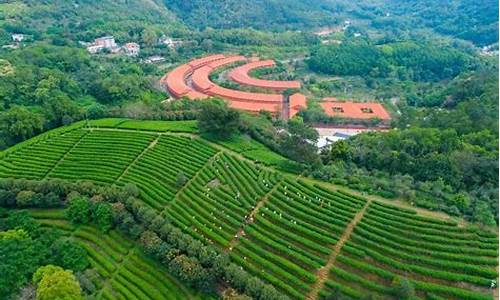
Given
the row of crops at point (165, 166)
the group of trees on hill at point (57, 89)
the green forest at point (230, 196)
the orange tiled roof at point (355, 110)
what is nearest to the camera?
the green forest at point (230, 196)

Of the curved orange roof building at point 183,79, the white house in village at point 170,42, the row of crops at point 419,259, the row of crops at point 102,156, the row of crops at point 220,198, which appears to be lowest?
the curved orange roof building at point 183,79

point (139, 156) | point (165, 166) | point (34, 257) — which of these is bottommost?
point (34, 257)

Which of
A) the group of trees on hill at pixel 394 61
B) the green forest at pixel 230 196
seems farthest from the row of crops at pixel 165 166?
the group of trees on hill at pixel 394 61

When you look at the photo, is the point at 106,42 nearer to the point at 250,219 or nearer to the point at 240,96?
the point at 240,96

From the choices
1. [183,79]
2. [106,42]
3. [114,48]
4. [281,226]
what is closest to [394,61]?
[183,79]

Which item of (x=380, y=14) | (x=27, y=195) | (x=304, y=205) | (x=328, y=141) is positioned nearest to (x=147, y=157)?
(x=27, y=195)

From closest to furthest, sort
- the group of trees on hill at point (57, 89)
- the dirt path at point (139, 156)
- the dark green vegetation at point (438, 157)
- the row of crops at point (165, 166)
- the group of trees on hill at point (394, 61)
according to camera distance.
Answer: the dark green vegetation at point (438, 157) < the row of crops at point (165, 166) < the dirt path at point (139, 156) < the group of trees on hill at point (57, 89) < the group of trees on hill at point (394, 61)

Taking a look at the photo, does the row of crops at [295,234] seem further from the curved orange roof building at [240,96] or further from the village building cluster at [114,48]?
the village building cluster at [114,48]
